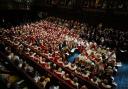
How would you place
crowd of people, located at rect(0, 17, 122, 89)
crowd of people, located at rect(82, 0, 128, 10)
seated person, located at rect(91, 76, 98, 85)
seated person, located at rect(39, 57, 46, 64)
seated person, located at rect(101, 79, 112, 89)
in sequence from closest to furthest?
seated person, located at rect(101, 79, 112, 89) → seated person, located at rect(91, 76, 98, 85) → crowd of people, located at rect(0, 17, 122, 89) → seated person, located at rect(39, 57, 46, 64) → crowd of people, located at rect(82, 0, 128, 10)

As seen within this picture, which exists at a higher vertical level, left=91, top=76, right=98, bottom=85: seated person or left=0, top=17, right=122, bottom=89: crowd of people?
left=0, top=17, right=122, bottom=89: crowd of people

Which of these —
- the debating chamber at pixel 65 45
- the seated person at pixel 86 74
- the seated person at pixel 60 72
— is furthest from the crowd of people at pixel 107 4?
the seated person at pixel 60 72

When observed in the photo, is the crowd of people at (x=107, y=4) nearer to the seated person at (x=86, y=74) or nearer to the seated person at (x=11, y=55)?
the seated person at (x=86, y=74)

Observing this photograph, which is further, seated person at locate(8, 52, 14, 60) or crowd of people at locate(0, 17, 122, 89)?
seated person at locate(8, 52, 14, 60)

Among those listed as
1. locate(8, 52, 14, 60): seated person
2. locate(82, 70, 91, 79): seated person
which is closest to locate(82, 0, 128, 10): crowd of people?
locate(82, 70, 91, 79): seated person

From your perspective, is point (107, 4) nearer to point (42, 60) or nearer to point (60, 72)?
point (42, 60)

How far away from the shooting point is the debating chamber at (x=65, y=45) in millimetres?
11117

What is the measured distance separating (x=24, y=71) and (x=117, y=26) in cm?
916

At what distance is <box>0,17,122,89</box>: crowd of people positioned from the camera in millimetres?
12273

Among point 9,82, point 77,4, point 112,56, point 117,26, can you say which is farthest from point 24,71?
point 77,4

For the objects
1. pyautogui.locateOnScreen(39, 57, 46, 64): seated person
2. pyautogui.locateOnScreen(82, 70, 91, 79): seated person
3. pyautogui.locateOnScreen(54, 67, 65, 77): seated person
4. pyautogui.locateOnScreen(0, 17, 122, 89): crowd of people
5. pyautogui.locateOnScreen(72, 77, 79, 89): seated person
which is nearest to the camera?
pyautogui.locateOnScreen(72, 77, 79, 89): seated person

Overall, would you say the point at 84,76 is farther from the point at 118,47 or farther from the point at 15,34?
the point at 15,34

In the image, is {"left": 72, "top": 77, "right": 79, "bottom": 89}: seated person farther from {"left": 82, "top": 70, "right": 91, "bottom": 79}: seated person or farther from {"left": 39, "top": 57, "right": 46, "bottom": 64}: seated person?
{"left": 39, "top": 57, "right": 46, "bottom": 64}: seated person

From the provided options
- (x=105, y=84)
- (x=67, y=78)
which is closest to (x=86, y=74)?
(x=105, y=84)
